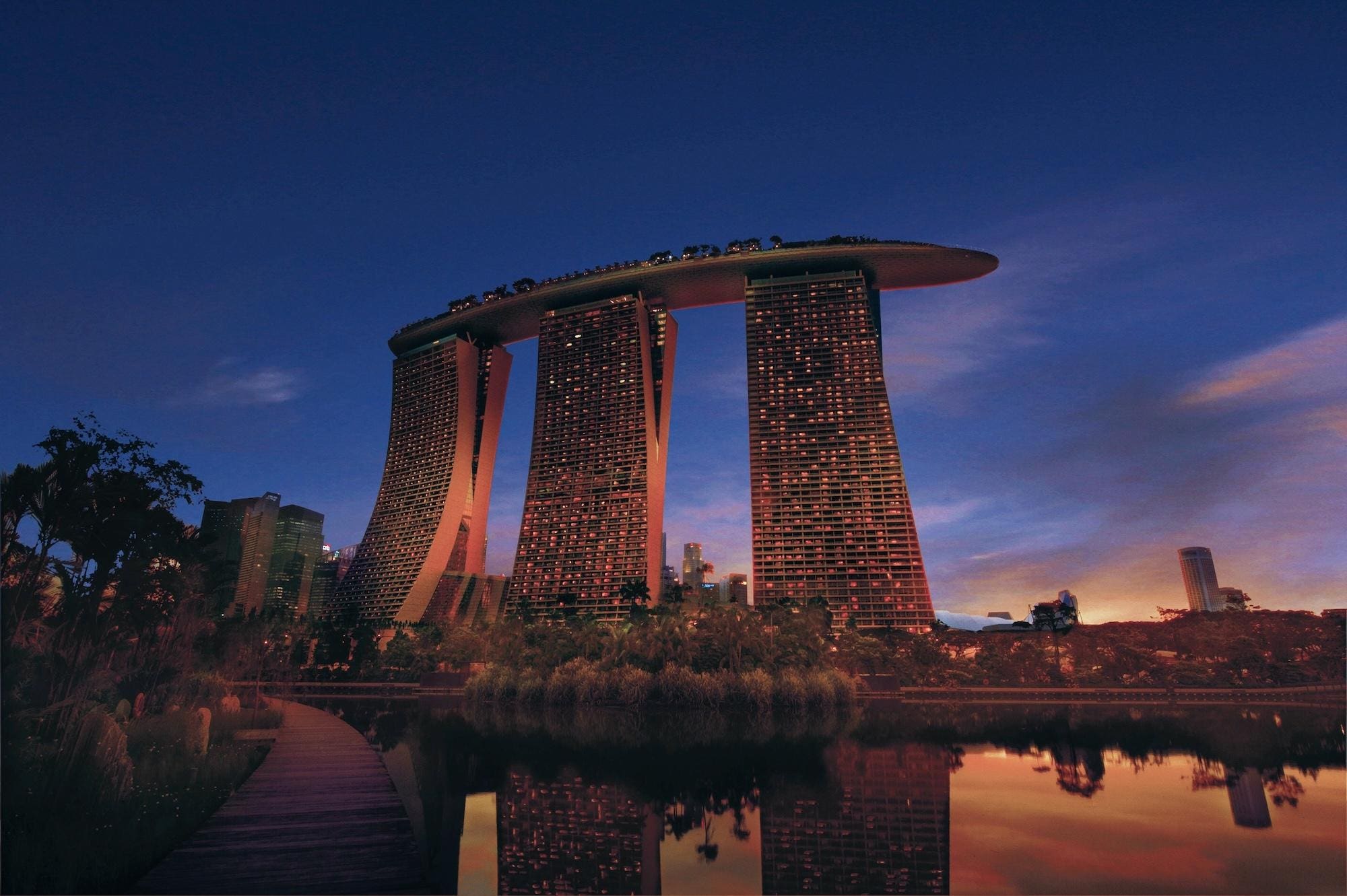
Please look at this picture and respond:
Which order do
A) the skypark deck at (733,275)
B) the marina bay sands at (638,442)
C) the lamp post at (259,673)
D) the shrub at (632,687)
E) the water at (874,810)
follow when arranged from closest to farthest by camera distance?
the water at (874,810), the lamp post at (259,673), the shrub at (632,687), the marina bay sands at (638,442), the skypark deck at (733,275)

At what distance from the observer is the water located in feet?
56.8

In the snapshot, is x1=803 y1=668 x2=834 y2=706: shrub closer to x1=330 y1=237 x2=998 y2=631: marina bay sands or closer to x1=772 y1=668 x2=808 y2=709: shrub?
x1=772 y1=668 x2=808 y2=709: shrub

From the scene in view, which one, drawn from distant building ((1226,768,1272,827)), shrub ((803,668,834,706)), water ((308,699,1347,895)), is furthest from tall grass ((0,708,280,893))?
shrub ((803,668,834,706))

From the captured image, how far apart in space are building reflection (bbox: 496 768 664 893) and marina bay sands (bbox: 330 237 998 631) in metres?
99.8

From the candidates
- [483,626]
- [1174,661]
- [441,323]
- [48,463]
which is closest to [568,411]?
[441,323]

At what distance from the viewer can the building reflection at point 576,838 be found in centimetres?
1670

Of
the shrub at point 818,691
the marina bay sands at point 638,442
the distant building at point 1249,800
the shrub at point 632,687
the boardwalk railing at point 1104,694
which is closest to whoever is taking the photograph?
the distant building at point 1249,800

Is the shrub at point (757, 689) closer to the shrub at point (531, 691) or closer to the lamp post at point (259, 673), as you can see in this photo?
the shrub at point (531, 691)

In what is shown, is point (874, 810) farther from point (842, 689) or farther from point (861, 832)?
point (842, 689)

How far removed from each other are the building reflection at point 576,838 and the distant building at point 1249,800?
18615 millimetres

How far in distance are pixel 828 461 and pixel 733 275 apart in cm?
4668

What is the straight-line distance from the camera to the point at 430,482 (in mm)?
166000

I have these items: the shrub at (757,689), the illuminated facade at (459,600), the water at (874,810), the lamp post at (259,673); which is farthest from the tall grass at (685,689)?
the illuminated facade at (459,600)

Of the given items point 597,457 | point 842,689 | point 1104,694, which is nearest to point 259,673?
point 842,689
